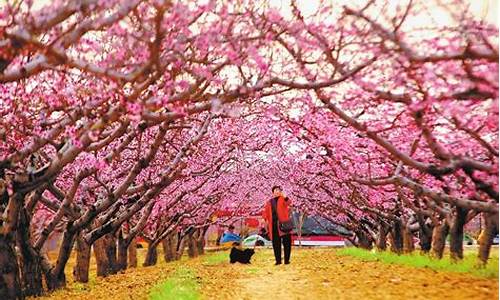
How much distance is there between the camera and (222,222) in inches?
1307

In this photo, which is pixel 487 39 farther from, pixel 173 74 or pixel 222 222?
pixel 222 222

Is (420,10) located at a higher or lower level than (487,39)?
higher

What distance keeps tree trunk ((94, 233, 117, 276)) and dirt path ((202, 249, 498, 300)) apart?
624 centimetres

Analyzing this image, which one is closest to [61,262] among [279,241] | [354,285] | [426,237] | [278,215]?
[278,215]

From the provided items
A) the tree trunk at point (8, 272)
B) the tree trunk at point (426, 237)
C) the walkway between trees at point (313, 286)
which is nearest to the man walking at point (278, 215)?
the walkway between trees at point (313, 286)

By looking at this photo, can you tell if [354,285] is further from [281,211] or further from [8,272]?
[8,272]

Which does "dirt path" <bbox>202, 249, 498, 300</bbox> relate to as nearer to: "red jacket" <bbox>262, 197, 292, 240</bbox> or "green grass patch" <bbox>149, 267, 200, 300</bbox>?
"green grass patch" <bbox>149, 267, 200, 300</bbox>

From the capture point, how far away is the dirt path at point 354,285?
8.28 metres

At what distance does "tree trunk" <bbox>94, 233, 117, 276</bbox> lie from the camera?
63.1 ft

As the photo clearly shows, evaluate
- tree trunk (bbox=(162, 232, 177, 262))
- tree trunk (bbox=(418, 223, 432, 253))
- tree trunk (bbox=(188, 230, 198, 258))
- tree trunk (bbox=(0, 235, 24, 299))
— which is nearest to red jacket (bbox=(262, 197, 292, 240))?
tree trunk (bbox=(418, 223, 432, 253))

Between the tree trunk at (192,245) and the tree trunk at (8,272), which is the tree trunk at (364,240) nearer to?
the tree trunk at (192,245)

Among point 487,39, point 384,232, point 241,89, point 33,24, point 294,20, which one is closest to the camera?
point 33,24

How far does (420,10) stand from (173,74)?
11.0 feet

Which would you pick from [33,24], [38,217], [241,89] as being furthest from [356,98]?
[38,217]
